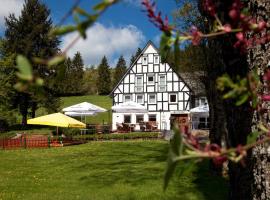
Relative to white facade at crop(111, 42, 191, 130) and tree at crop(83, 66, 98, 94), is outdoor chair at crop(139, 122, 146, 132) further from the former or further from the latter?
tree at crop(83, 66, 98, 94)

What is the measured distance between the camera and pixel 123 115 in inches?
1960

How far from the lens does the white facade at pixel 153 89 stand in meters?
48.7

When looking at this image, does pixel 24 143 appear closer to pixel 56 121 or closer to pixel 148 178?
pixel 56 121

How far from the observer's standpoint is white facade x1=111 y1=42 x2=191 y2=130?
48.7 m

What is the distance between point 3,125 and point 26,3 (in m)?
15.6

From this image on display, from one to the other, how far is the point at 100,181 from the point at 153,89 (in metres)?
36.7

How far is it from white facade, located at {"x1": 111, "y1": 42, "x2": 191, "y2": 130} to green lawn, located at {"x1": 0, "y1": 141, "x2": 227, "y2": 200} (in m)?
29.2

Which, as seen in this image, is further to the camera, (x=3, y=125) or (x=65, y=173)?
(x=3, y=125)

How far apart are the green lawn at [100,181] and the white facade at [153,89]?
29250 millimetres

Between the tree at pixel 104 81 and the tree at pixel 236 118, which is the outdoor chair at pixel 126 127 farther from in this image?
the tree at pixel 104 81

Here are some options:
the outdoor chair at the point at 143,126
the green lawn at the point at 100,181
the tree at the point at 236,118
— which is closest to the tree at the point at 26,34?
the outdoor chair at the point at 143,126

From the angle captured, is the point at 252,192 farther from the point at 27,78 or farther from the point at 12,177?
the point at 12,177

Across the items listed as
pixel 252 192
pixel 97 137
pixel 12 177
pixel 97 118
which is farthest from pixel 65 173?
pixel 97 118

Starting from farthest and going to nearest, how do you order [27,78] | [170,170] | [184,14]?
[184,14] < [170,170] < [27,78]
